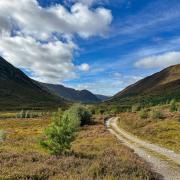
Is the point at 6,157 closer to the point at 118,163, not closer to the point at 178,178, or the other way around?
the point at 118,163

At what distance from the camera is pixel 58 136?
20.9m

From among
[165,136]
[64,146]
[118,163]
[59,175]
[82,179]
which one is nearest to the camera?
[82,179]

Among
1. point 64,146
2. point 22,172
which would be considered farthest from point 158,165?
point 22,172

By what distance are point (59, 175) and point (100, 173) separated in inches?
87.3

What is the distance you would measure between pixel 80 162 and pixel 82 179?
4178mm

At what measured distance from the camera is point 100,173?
13.8m

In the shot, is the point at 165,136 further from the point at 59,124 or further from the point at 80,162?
the point at 80,162

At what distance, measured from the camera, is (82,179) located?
12.2 m

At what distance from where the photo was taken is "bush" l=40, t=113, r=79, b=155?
20263mm

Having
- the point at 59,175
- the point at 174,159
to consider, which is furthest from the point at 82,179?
the point at 174,159

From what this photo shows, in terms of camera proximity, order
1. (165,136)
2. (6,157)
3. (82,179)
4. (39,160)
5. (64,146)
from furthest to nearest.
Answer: (165,136), (64,146), (6,157), (39,160), (82,179)

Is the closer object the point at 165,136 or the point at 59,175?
the point at 59,175

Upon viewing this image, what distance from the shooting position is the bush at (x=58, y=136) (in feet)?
66.5

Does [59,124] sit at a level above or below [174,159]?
above
